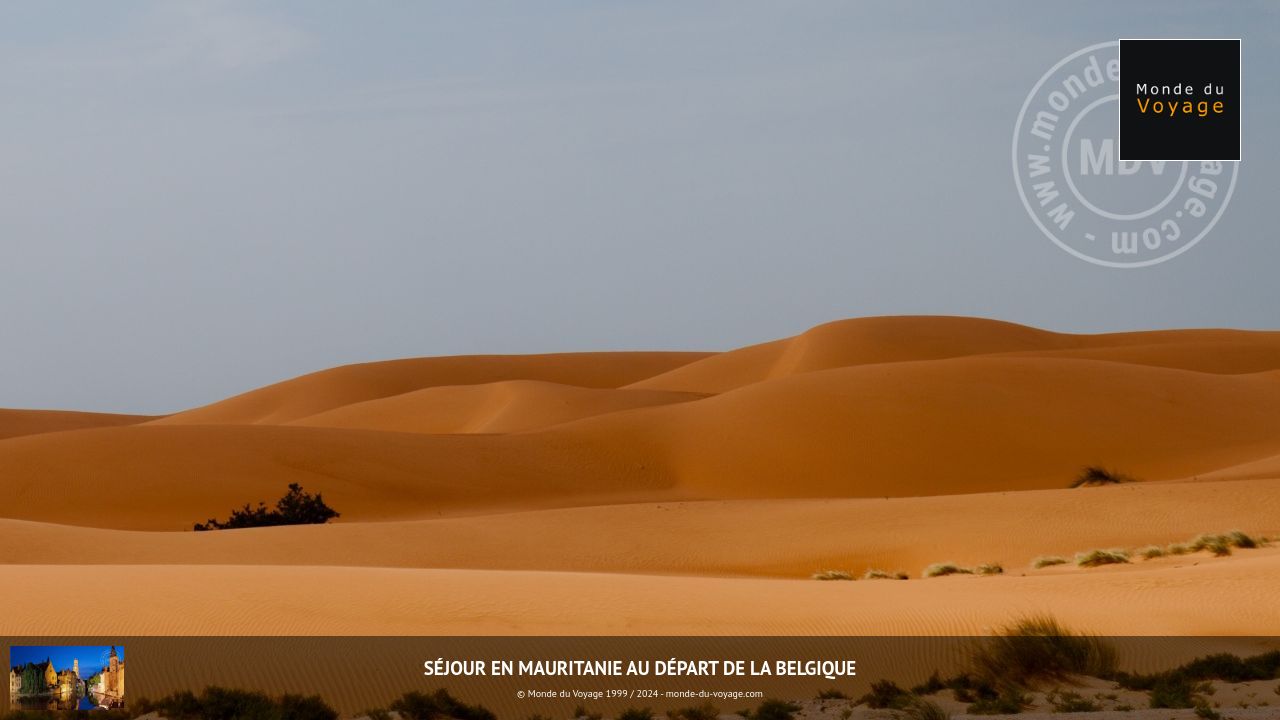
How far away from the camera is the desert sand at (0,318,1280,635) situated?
38.5ft

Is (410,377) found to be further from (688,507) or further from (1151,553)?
(1151,553)

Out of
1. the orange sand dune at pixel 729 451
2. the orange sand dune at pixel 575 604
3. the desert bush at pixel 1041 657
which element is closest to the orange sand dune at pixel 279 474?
the orange sand dune at pixel 729 451

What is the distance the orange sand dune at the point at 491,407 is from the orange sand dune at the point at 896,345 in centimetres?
2061

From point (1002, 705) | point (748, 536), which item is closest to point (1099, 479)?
point (748, 536)

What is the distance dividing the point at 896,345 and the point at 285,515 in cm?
5796

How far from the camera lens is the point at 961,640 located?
10.6 m

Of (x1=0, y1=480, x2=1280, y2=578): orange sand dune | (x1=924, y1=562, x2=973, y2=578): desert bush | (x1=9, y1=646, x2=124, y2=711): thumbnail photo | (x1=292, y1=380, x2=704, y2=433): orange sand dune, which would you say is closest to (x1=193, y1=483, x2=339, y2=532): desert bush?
(x1=0, y1=480, x2=1280, y2=578): orange sand dune

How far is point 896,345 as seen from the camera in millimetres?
84750

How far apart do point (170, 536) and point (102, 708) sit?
1634 cm

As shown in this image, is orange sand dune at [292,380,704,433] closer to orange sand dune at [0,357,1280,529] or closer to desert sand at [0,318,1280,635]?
desert sand at [0,318,1280,635]

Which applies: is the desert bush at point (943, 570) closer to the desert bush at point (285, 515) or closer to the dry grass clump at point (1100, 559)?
the dry grass clump at point (1100, 559)

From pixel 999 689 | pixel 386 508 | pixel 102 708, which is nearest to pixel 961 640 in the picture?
pixel 999 689

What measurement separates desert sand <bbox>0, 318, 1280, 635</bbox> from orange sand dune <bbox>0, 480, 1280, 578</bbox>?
0.28ft

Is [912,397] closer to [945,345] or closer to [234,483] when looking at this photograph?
[234,483]
